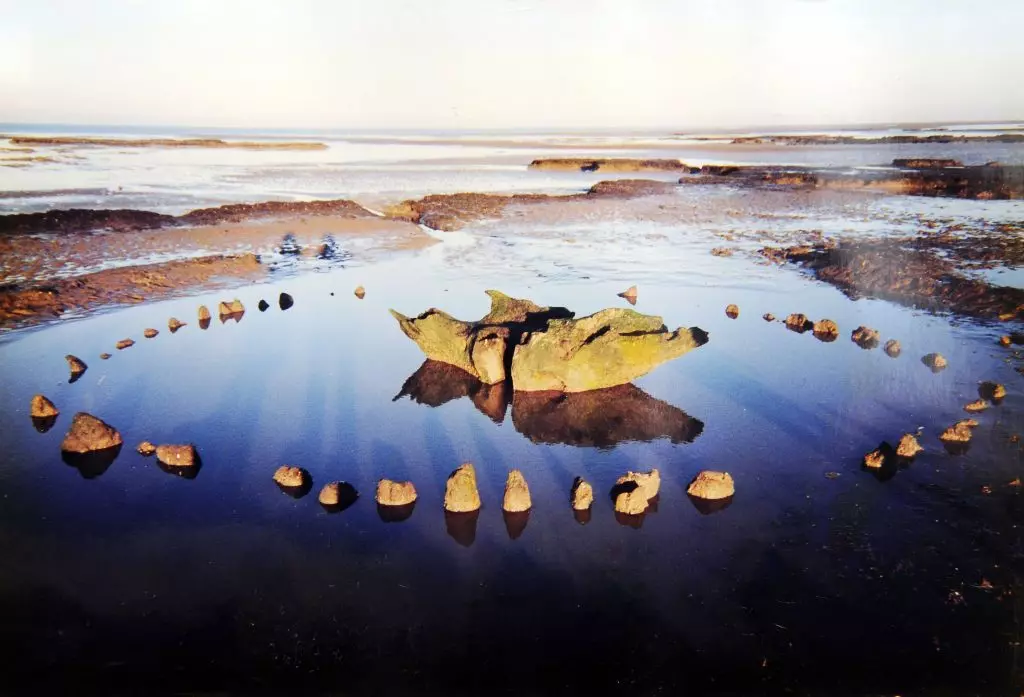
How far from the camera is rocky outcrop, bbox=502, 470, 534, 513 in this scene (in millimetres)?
8938

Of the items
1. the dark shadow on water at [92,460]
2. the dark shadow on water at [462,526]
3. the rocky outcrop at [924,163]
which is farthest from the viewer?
the rocky outcrop at [924,163]

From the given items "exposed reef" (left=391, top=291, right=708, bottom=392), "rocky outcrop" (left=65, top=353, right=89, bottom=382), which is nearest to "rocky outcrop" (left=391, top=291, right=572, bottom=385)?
"exposed reef" (left=391, top=291, right=708, bottom=392)

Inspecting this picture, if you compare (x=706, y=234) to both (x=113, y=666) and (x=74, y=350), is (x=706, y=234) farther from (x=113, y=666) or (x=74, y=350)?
(x=113, y=666)

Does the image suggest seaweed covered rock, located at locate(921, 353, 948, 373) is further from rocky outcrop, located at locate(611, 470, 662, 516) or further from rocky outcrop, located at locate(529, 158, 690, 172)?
rocky outcrop, located at locate(529, 158, 690, 172)

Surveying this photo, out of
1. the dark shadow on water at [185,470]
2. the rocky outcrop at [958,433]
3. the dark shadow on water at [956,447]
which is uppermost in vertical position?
the rocky outcrop at [958,433]

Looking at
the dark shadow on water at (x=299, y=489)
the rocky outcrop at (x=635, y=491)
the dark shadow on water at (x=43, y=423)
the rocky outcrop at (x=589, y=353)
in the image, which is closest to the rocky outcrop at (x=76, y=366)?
the dark shadow on water at (x=43, y=423)

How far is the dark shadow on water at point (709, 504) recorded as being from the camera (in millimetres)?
8930

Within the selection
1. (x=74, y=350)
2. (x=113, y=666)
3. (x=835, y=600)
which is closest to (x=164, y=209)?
(x=74, y=350)

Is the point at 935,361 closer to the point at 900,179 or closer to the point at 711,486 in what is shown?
the point at 711,486

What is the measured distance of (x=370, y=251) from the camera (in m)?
26.1

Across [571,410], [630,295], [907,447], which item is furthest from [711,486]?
[630,295]

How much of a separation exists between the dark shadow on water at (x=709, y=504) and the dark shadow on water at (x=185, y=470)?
705 centimetres

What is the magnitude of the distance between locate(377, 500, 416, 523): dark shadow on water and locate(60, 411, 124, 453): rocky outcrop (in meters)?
4.84

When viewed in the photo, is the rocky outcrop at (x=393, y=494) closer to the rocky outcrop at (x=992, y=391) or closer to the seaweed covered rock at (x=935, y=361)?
the rocky outcrop at (x=992, y=391)
